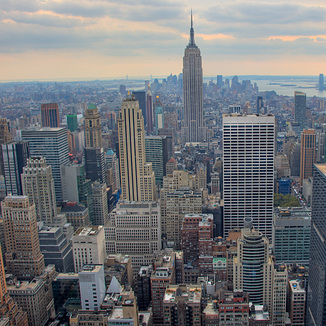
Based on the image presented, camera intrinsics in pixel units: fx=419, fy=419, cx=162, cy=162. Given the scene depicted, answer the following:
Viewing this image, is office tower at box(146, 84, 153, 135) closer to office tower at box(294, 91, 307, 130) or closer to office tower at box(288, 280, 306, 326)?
office tower at box(294, 91, 307, 130)

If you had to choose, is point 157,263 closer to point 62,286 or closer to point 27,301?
point 62,286

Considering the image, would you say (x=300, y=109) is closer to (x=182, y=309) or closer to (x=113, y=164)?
(x=113, y=164)

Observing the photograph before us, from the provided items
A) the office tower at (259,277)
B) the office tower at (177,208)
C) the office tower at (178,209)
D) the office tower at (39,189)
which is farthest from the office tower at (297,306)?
the office tower at (39,189)

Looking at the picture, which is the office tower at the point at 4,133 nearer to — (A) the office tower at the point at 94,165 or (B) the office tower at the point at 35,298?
(A) the office tower at the point at 94,165

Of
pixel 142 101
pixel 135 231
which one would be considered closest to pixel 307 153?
pixel 135 231

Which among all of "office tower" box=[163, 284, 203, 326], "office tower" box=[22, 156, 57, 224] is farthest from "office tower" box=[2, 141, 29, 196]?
"office tower" box=[163, 284, 203, 326]

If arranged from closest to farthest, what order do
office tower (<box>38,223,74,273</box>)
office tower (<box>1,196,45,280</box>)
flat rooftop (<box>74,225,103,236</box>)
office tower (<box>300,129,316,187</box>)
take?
flat rooftop (<box>74,225,103,236</box>) < office tower (<box>1,196,45,280</box>) < office tower (<box>38,223,74,273</box>) < office tower (<box>300,129,316,187</box>)
